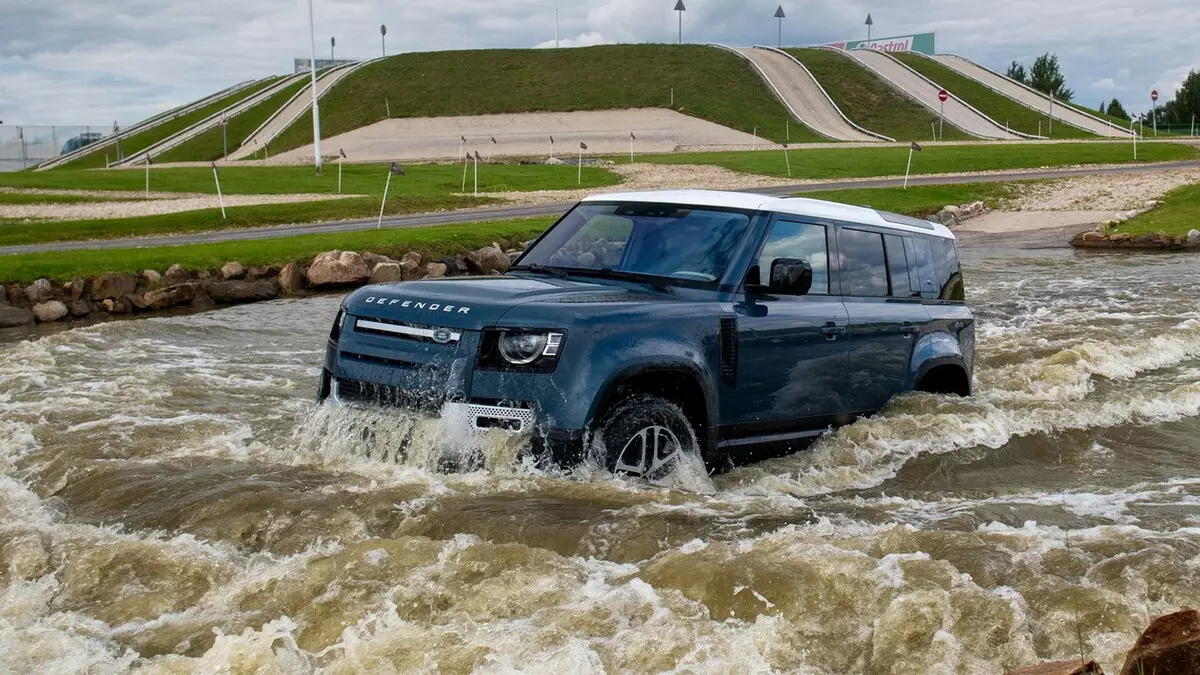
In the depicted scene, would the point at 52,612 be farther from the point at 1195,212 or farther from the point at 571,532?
the point at 1195,212

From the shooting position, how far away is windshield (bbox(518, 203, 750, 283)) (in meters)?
7.84

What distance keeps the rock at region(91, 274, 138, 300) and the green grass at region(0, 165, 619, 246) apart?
7.67 metres

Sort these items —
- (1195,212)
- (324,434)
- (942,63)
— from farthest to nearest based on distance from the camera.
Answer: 1. (942,63)
2. (1195,212)
3. (324,434)

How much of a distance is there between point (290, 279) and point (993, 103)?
84.3 meters

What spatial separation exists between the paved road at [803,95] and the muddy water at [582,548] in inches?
2851

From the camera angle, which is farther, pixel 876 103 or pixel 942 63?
pixel 942 63

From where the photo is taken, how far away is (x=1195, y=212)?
1272 inches

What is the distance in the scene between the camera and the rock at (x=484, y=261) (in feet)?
82.9

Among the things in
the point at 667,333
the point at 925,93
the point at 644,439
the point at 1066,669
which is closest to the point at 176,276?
the point at 667,333

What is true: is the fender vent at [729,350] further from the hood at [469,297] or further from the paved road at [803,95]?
the paved road at [803,95]

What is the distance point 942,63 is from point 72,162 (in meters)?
A: 77.7

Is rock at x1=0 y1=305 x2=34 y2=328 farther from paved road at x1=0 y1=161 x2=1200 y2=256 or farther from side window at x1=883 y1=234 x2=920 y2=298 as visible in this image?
side window at x1=883 y1=234 x2=920 y2=298

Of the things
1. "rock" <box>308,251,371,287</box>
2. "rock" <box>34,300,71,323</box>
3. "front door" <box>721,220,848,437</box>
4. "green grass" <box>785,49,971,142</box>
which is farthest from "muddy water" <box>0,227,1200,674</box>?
"green grass" <box>785,49,971,142</box>

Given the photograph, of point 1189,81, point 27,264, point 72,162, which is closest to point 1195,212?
point 27,264
